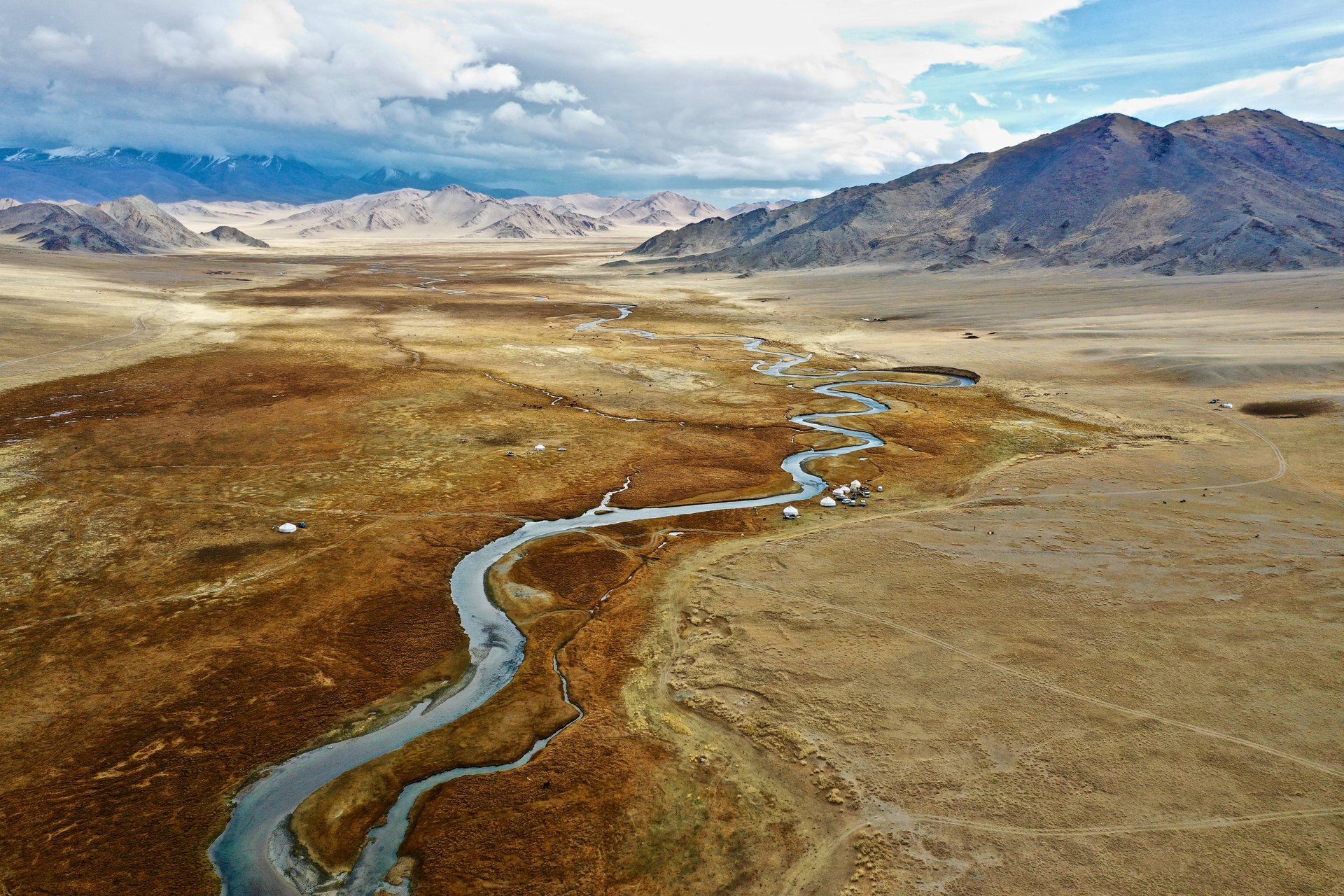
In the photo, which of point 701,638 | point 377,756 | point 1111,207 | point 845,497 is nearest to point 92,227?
point 845,497

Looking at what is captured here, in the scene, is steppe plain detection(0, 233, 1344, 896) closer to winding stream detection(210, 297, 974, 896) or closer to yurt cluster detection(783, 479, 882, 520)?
winding stream detection(210, 297, 974, 896)

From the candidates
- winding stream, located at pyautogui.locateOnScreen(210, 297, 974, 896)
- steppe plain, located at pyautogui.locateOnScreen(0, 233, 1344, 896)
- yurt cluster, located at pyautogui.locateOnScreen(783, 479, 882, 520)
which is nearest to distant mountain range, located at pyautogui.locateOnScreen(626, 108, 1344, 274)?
steppe plain, located at pyautogui.locateOnScreen(0, 233, 1344, 896)

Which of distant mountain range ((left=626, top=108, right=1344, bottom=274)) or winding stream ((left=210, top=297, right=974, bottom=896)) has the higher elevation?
distant mountain range ((left=626, top=108, right=1344, bottom=274))

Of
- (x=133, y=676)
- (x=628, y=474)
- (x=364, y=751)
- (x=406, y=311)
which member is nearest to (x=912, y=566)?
(x=628, y=474)

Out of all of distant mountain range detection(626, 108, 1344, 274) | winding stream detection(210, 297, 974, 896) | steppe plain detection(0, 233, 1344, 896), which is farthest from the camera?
distant mountain range detection(626, 108, 1344, 274)

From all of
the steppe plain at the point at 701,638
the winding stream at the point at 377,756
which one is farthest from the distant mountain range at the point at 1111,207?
the winding stream at the point at 377,756

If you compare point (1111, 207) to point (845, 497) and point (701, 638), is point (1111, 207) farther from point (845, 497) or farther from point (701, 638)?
point (701, 638)
